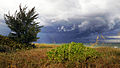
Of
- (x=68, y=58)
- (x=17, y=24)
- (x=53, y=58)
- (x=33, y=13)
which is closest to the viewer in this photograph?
(x=68, y=58)

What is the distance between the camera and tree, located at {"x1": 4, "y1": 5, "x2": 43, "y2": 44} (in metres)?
16.6

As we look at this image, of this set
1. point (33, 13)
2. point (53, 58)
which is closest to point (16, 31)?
point (33, 13)

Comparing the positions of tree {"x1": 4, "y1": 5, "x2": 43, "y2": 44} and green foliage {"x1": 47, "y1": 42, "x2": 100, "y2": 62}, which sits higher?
tree {"x1": 4, "y1": 5, "x2": 43, "y2": 44}

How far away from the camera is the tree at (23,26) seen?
16625 millimetres

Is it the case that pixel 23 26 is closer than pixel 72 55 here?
No

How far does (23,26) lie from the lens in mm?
16812

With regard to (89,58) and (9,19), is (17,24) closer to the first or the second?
(9,19)

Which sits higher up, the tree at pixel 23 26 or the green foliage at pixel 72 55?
the tree at pixel 23 26

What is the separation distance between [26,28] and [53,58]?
1292 cm

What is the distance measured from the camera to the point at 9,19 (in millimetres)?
16734

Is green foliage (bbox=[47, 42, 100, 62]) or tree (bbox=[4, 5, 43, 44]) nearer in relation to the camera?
green foliage (bbox=[47, 42, 100, 62])

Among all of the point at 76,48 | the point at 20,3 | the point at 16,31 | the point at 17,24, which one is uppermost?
the point at 20,3

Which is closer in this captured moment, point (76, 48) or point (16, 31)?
point (76, 48)

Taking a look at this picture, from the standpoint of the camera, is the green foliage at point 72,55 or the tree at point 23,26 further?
the tree at point 23,26
